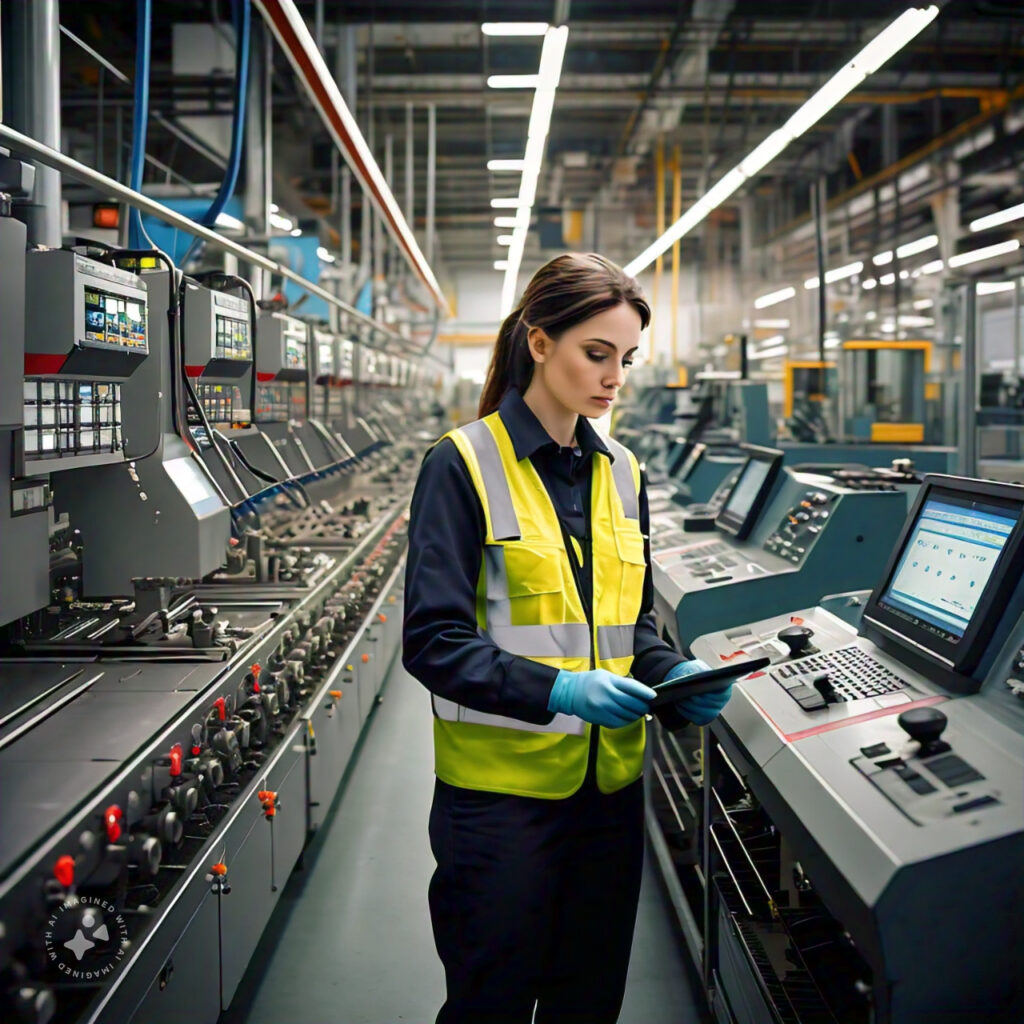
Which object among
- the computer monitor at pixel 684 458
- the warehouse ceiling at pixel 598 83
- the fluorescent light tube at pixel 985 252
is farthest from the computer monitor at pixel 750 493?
the fluorescent light tube at pixel 985 252

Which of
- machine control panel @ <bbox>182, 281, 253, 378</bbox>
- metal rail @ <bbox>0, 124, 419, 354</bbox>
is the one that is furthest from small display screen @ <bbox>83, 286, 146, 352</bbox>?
machine control panel @ <bbox>182, 281, 253, 378</bbox>

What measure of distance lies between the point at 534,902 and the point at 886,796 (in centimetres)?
59

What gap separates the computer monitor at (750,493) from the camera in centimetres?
355

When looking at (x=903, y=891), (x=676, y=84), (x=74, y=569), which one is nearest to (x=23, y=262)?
(x=74, y=569)

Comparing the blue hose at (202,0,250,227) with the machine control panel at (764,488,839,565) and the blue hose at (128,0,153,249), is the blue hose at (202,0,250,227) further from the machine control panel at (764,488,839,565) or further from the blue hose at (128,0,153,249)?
the machine control panel at (764,488,839,565)

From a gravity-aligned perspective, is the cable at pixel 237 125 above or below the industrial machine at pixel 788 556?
above

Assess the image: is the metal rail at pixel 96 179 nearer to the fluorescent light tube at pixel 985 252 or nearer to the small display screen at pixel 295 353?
the small display screen at pixel 295 353

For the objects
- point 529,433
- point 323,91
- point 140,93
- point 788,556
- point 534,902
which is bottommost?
point 534,902

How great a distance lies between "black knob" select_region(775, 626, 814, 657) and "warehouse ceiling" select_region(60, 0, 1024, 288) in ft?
11.3

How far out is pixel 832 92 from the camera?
11.5ft

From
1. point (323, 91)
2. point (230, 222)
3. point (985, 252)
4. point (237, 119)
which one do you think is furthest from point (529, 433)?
point (985, 252)

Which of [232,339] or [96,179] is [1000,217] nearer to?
[232,339]

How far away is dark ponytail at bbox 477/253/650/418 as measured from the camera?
5.48 ft

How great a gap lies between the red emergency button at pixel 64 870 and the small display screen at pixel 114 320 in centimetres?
107
